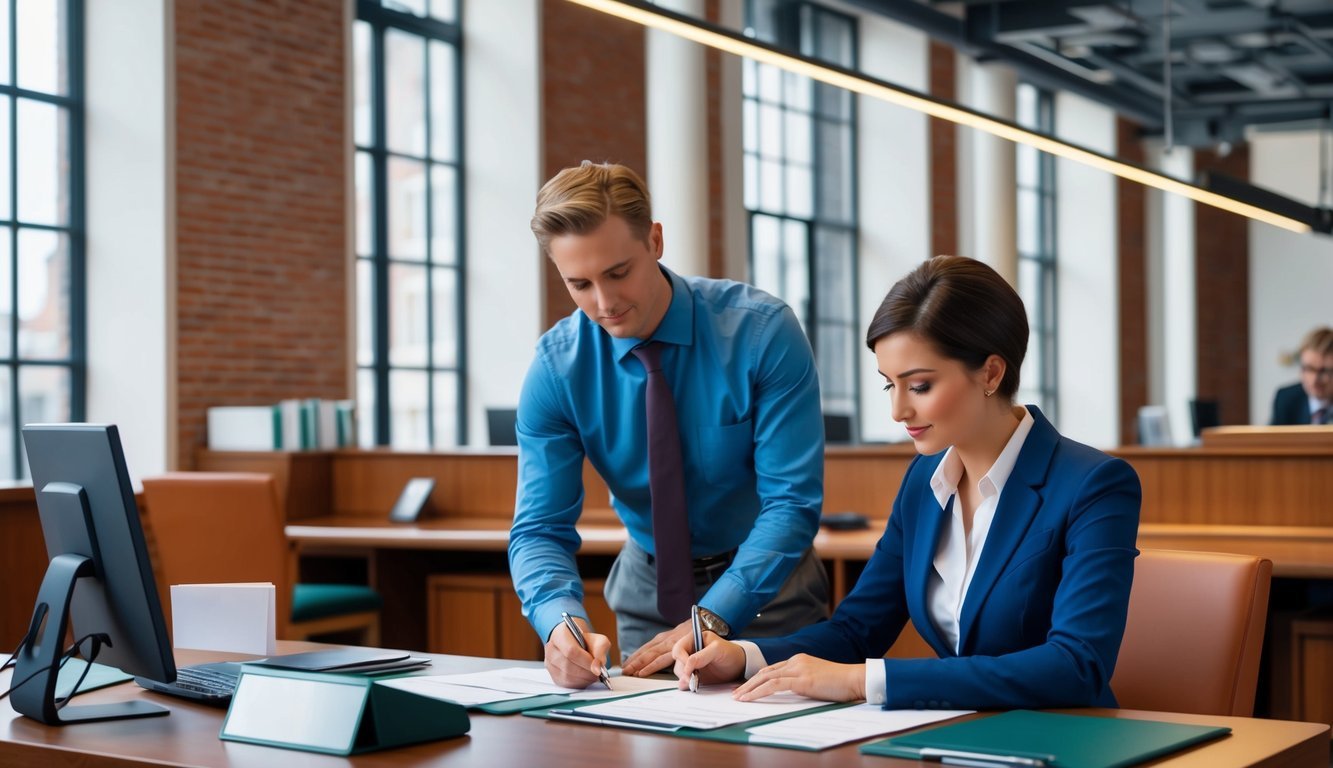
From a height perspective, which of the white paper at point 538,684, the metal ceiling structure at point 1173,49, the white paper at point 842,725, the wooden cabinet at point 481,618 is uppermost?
the metal ceiling structure at point 1173,49

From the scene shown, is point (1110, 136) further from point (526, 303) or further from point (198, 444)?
point (198, 444)

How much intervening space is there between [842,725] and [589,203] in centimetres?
85

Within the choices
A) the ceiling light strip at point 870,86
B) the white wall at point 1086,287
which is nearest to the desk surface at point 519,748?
the ceiling light strip at point 870,86

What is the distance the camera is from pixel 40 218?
21.7 feet

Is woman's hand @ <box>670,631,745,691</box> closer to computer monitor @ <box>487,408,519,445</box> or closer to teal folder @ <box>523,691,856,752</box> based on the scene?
teal folder @ <box>523,691,856,752</box>

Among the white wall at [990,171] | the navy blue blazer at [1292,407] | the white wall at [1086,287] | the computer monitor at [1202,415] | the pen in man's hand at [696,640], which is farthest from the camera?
the white wall at [1086,287]

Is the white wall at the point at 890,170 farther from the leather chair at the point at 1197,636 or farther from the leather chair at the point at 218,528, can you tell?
the leather chair at the point at 1197,636

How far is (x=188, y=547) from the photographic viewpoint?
14.4ft

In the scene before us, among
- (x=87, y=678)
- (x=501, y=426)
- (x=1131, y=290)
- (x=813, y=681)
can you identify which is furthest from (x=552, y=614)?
(x=1131, y=290)

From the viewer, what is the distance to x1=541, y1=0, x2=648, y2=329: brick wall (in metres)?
8.52

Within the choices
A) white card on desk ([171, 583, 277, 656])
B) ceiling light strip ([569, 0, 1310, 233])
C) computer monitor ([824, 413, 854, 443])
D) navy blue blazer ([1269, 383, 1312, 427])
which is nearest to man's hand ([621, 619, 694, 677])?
white card on desk ([171, 583, 277, 656])

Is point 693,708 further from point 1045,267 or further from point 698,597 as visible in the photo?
point 1045,267

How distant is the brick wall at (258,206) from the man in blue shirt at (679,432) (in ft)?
15.2

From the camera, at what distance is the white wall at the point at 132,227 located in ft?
21.6
